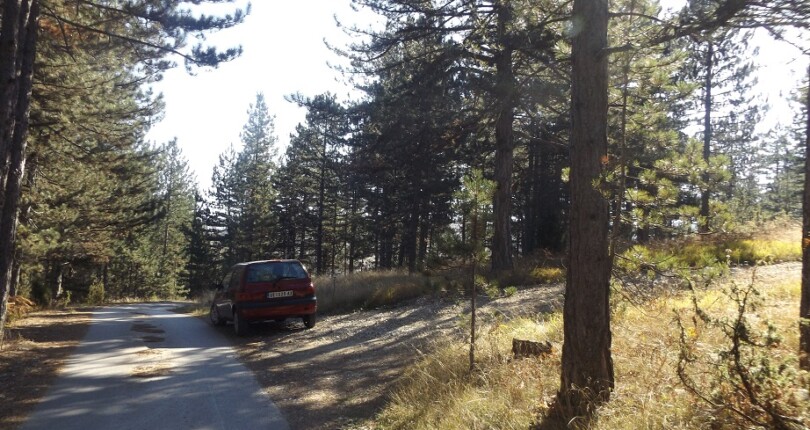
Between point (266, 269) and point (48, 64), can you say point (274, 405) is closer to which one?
point (266, 269)

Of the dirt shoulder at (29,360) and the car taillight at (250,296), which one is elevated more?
the car taillight at (250,296)

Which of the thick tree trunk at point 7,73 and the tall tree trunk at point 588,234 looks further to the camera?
the thick tree trunk at point 7,73

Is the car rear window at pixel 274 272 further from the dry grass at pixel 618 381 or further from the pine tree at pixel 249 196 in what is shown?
the pine tree at pixel 249 196

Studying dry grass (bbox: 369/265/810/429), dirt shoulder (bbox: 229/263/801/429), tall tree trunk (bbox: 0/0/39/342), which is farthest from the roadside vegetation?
tall tree trunk (bbox: 0/0/39/342)

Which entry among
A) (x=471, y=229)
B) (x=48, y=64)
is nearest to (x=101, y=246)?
(x=48, y=64)

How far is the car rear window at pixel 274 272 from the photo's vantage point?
12.7 m

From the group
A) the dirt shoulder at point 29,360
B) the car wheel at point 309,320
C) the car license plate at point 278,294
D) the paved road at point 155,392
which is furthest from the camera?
the car wheel at point 309,320

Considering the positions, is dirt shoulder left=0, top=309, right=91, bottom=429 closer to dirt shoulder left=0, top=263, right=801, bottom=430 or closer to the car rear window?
dirt shoulder left=0, top=263, right=801, bottom=430

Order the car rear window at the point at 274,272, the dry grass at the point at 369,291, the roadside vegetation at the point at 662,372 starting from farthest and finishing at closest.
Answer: the dry grass at the point at 369,291
the car rear window at the point at 274,272
the roadside vegetation at the point at 662,372

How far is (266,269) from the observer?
12.9m

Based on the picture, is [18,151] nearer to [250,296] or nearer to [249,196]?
[250,296]

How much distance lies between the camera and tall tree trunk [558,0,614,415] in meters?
4.44

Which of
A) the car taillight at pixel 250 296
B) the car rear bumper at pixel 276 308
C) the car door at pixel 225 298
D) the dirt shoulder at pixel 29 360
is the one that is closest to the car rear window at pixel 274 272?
the car taillight at pixel 250 296

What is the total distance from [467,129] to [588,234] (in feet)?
39.5
